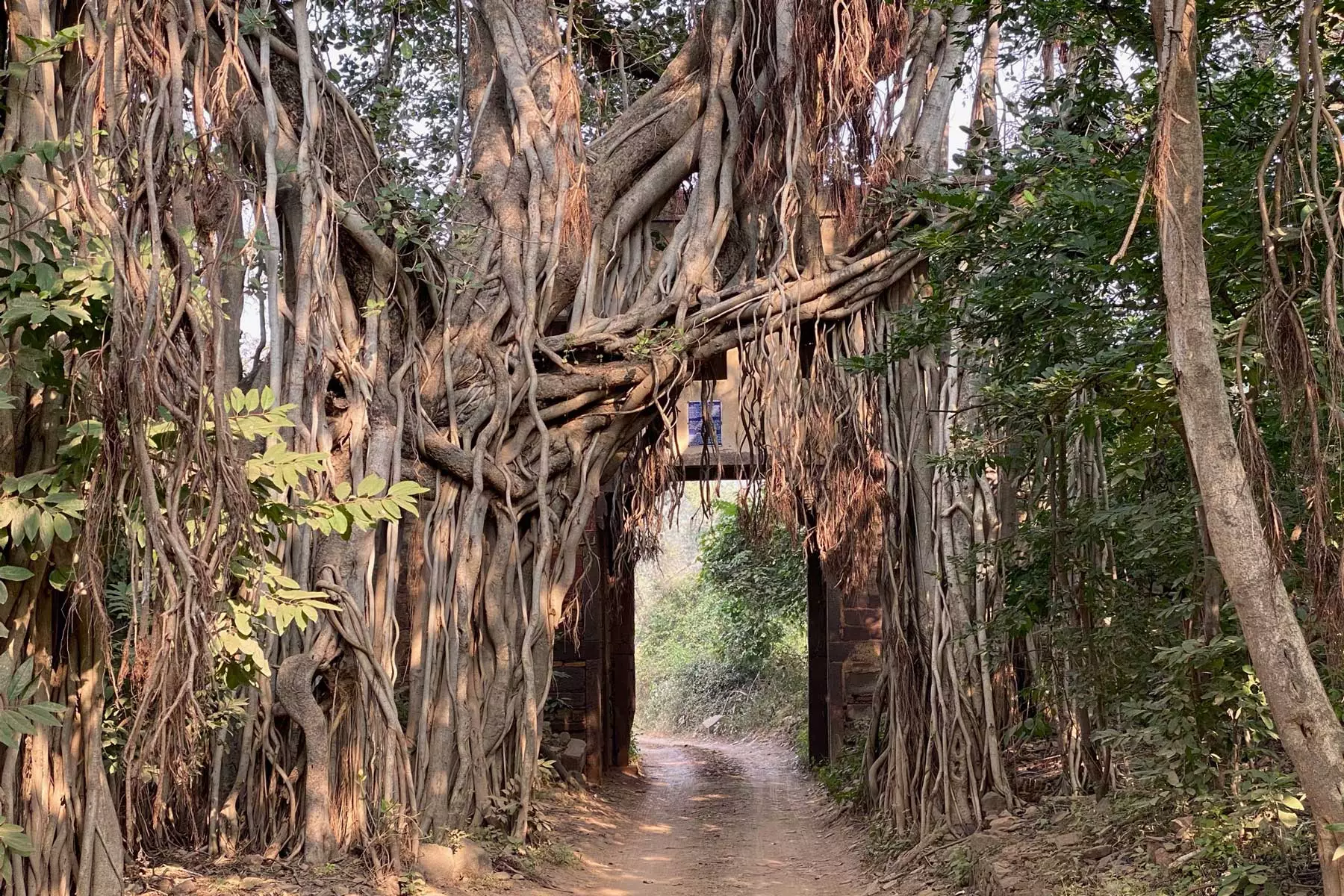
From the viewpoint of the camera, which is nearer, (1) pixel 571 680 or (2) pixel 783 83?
(2) pixel 783 83

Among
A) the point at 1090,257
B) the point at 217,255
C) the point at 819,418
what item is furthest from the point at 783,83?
A: the point at 217,255

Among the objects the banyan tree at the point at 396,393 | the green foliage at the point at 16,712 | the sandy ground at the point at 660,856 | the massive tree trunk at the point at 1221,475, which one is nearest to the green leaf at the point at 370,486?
the banyan tree at the point at 396,393

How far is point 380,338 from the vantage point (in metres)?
5.62

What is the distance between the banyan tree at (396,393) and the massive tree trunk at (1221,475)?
1678 mm

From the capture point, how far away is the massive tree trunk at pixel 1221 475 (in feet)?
9.45

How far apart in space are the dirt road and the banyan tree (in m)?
0.61

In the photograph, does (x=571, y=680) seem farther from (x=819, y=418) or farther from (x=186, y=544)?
(x=186, y=544)

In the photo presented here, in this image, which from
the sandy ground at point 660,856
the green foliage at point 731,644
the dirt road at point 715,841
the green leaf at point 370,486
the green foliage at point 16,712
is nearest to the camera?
the green foliage at point 16,712

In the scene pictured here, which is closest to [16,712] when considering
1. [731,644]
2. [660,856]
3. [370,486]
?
[370,486]

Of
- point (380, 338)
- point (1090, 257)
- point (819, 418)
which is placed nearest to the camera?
point (1090, 257)

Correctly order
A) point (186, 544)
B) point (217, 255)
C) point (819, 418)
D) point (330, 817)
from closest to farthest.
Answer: point (186, 544) < point (217, 255) < point (330, 817) < point (819, 418)

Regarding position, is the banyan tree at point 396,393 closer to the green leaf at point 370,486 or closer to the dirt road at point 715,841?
the green leaf at point 370,486

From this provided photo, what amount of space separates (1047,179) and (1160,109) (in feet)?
3.43

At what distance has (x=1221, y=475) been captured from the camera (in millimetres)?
3002
